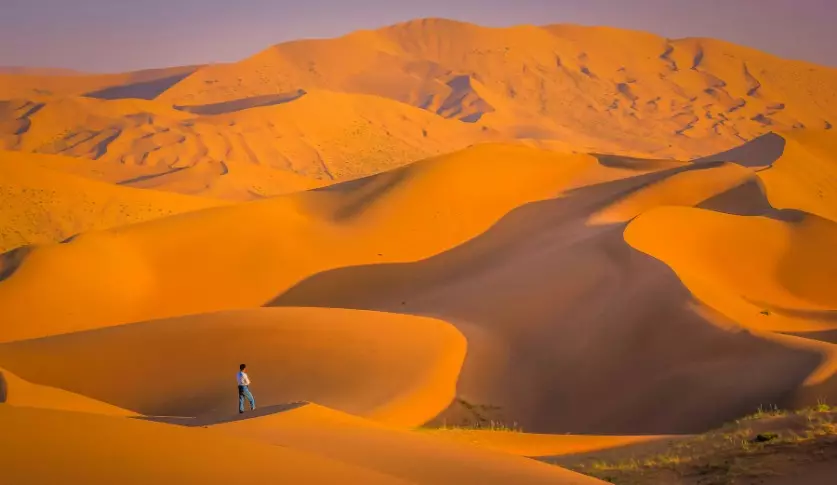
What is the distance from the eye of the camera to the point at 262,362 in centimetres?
1537

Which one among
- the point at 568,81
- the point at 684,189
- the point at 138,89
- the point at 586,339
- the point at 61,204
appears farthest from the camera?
the point at 138,89

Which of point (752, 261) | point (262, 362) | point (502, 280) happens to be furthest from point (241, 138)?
point (262, 362)

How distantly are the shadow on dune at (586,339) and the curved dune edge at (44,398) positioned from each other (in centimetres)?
569

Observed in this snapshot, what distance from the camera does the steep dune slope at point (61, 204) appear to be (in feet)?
110

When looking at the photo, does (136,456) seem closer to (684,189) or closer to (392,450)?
(392,450)

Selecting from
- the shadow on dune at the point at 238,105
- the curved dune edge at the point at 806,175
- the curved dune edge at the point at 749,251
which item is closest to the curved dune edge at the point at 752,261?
the curved dune edge at the point at 749,251

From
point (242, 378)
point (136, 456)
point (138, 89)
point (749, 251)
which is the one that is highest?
point (136, 456)

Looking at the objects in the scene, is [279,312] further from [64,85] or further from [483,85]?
[64,85]

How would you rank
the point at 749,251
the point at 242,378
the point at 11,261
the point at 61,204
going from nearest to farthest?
the point at 242,378 → the point at 749,251 → the point at 11,261 → the point at 61,204

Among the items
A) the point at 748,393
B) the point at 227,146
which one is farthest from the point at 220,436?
the point at 227,146

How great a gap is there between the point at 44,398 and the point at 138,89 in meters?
99.8

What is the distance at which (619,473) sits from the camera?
770 cm

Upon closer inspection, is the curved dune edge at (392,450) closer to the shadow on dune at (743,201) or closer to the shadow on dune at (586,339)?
the shadow on dune at (586,339)

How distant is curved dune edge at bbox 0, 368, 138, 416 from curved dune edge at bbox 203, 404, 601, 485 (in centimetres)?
450
